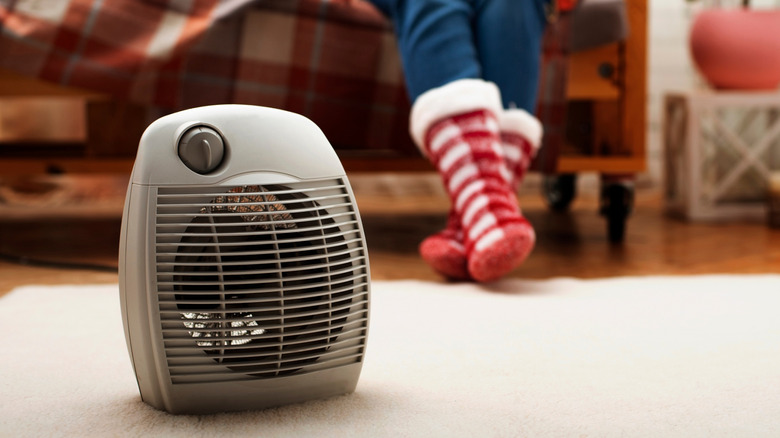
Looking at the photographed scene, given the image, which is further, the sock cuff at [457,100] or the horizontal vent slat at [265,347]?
the sock cuff at [457,100]

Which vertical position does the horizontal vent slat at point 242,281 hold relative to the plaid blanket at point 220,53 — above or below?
below

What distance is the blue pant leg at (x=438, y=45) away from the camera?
1127mm

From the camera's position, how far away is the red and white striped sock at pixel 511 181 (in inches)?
44.0

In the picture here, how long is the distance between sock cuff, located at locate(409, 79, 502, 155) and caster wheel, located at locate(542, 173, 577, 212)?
3.65 feet

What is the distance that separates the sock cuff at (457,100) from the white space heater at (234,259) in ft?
1.70

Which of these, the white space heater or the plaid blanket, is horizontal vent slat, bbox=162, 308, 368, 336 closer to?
the white space heater

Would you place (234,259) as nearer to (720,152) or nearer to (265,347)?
(265,347)

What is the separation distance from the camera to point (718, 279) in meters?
1.16

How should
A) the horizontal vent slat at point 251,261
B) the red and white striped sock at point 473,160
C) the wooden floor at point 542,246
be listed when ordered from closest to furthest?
the horizontal vent slat at point 251,261
the red and white striped sock at point 473,160
the wooden floor at point 542,246

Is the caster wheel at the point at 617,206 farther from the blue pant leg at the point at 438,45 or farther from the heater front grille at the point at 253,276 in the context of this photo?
the heater front grille at the point at 253,276

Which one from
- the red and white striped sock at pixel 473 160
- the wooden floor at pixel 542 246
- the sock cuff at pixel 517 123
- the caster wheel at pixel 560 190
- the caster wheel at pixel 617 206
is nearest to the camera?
the red and white striped sock at pixel 473 160

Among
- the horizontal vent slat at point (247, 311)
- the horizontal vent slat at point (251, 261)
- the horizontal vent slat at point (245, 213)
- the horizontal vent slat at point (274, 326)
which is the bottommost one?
the horizontal vent slat at point (274, 326)

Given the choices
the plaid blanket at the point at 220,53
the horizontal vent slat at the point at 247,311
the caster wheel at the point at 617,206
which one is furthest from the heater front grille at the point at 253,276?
the caster wheel at the point at 617,206

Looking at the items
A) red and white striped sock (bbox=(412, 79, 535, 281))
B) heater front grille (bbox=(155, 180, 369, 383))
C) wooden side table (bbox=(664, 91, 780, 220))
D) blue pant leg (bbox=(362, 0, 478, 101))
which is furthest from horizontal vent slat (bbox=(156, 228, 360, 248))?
wooden side table (bbox=(664, 91, 780, 220))
